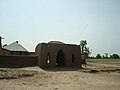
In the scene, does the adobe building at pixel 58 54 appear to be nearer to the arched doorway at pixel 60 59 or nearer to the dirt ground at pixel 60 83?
the arched doorway at pixel 60 59

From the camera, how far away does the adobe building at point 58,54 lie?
1464 inches

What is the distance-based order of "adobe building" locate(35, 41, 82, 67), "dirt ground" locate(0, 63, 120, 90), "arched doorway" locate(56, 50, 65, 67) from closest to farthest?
"dirt ground" locate(0, 63, 120, 90) → "adobe building" locate(35, 41, 82, 67) → "arched doorway" locate(56, 50, 65, 67)

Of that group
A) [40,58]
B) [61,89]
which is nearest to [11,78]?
[61,89]

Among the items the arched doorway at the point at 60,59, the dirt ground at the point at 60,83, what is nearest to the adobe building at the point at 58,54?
the arched doorway at the point at 60,59

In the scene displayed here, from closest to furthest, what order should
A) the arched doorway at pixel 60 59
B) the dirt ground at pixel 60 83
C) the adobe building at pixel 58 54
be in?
the dirt ground at pixel 60 83
the adobe building at pixel 58 54
the arched doorway at pixel 60 59

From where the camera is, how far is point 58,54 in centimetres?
4181

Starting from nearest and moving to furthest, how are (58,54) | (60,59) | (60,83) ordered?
(60,83), (58,54), (60,59)

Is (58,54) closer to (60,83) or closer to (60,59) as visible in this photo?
(60,59)

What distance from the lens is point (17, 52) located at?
48.6 meters

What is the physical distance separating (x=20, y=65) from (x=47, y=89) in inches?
756

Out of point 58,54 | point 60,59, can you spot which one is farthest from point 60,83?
point 60,59

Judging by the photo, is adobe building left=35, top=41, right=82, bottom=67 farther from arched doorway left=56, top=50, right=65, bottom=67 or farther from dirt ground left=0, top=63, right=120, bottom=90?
dirt ground left=0, top=63, right=120, bottom=90

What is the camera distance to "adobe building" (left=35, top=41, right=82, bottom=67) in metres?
37.2

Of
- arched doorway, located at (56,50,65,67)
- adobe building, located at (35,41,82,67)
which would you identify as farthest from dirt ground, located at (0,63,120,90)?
arched doorway, located at (56,50,65,67)
